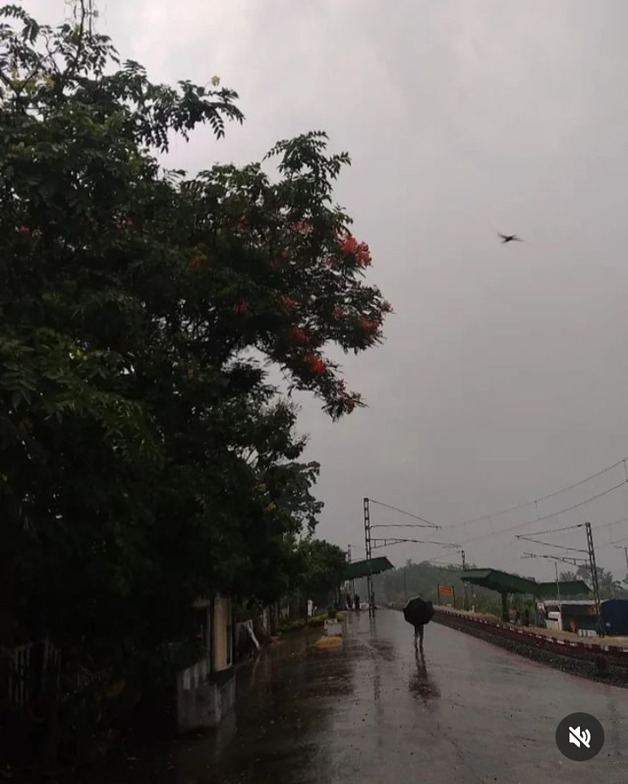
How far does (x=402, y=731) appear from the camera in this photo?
9.18m

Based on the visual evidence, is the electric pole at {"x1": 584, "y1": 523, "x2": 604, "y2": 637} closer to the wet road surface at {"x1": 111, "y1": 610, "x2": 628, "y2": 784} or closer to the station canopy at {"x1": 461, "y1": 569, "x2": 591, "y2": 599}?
the station canopy at {"x1": 461, "y1": 569, "x2": 591, "y2": 599}

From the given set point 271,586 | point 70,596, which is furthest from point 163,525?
point 271,586

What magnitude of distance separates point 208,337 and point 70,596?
13.9 ft

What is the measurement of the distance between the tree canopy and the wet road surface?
1845mm

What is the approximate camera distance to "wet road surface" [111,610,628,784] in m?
7.40

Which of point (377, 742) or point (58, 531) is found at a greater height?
point (58, 531)

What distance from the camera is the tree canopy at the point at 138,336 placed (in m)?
6.01

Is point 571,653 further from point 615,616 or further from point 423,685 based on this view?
point 615,616

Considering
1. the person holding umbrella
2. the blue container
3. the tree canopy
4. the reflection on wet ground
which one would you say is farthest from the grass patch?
the tree canopy

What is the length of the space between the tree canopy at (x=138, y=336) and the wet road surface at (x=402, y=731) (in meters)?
1.84

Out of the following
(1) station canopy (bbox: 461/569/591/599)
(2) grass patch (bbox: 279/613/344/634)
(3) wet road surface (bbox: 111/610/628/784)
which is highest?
(1) station canopy (bbox: 461/569/591/599)

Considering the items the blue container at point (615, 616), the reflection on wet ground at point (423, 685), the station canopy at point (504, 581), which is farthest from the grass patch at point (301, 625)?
the reflection on wet ground at point (423, 685)

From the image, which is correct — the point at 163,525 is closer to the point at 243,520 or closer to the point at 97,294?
the point at 243,520

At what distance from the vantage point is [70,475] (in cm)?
626
